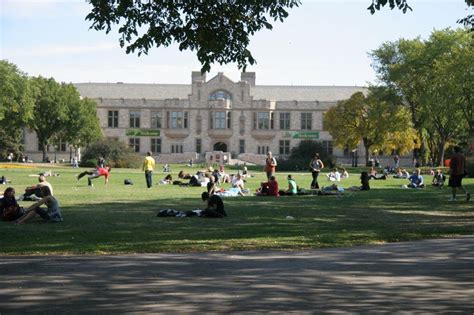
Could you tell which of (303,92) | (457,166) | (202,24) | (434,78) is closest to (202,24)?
(202,24)

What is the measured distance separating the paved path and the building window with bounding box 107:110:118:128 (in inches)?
3392

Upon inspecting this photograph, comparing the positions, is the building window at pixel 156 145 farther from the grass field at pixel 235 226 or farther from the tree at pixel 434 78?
the grass field at pixel 235 226

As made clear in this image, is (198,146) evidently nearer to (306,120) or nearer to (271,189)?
(306,120)

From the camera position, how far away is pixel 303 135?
313 ft

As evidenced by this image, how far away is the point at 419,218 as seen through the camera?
18641mm

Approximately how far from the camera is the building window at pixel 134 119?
96.1 m

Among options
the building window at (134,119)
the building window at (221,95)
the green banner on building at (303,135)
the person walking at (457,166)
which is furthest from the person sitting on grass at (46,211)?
the building window at (134,119)

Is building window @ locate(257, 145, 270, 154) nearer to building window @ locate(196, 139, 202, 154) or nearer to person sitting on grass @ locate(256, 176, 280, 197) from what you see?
building window @ locate(196, 139, 202, 154)

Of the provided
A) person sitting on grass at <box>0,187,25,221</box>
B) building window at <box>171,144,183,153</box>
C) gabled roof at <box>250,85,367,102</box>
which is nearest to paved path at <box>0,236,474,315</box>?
person sitting on grass at <box>0,187,25,221</box>

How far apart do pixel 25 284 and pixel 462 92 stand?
53416 millimetres

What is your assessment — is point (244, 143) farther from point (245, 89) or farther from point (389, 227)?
point (389, 227)

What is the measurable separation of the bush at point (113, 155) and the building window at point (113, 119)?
25.7 metres

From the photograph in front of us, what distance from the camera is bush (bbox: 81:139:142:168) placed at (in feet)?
225

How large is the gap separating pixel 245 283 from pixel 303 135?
8683 cm
